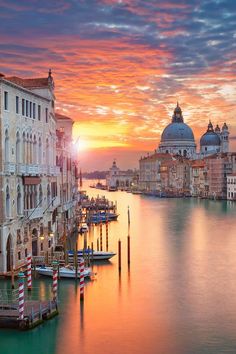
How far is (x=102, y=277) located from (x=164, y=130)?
99.7 metres

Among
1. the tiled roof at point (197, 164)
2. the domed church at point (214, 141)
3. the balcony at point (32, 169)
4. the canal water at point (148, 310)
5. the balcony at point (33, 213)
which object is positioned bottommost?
the canal water at point (148, 310)

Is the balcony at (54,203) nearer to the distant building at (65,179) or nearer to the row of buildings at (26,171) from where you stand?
the row of buildings at (26,171)

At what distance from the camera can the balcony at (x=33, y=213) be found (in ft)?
59.7

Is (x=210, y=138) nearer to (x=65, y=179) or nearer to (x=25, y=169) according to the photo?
(x=65, y=179)

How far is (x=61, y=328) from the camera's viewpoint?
13.0m

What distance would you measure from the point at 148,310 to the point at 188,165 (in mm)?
76630

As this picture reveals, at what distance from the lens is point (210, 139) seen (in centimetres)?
10944

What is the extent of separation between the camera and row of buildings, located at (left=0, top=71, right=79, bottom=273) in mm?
16547

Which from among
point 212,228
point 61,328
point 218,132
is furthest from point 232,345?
point 218,132

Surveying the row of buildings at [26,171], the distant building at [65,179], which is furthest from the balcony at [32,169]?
the distant building at [65,179]

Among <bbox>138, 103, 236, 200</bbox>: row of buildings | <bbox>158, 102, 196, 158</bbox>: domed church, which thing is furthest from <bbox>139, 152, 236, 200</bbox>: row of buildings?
<bbox>158, 102, 196, 158</bbox>: domed church

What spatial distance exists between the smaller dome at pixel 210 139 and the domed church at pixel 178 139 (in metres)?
3.84

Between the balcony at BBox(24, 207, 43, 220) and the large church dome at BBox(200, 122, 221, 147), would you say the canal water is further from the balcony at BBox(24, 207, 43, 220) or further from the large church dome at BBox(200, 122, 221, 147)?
the large church dome at BBox(200, 122, 221, 147)

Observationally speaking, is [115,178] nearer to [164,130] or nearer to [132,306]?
[164,130]
